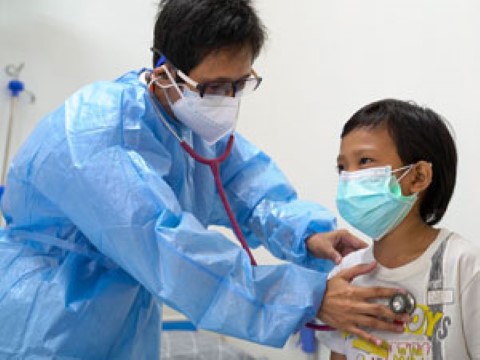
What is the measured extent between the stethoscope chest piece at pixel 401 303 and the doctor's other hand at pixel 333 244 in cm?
24

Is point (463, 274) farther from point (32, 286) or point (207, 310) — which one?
point (32, 286)

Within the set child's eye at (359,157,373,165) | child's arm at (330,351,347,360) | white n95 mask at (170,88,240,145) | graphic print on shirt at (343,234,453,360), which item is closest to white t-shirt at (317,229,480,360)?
graphic print on shirt at (343,234,453,360)

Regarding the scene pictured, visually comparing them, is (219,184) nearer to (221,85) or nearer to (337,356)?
(221,85)

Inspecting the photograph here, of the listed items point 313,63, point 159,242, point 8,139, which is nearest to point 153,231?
point 159,242

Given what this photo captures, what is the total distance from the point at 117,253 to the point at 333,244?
53cm

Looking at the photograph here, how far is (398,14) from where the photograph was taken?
1.72 metres

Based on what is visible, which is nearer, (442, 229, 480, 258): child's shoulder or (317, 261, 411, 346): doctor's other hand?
(317, 261, 411, 346): doctor's other hand

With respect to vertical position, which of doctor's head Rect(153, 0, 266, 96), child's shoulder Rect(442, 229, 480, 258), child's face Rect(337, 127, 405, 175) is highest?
doctor's head Rect(153, 0, 266, 96)

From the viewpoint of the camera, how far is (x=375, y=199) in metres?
0.98

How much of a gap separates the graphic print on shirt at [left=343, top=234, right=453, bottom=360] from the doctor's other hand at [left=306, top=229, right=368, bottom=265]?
235mm

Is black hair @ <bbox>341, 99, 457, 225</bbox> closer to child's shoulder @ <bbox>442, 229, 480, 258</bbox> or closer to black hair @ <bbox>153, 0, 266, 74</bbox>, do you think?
child's shoulder @ <bbox>442, 229, 480, 258</bbox>

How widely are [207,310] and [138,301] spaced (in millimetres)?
293

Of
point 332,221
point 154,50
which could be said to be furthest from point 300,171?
point 154,50

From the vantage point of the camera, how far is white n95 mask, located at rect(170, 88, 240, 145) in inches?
43.7
